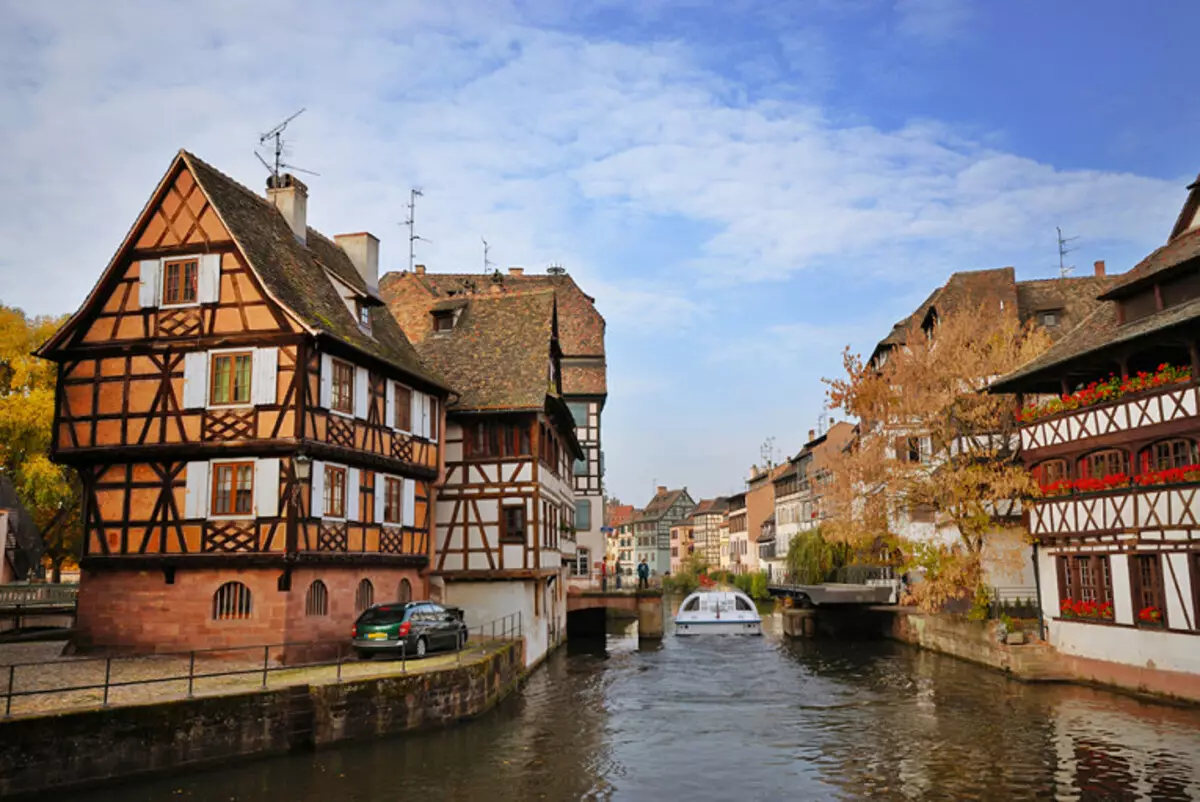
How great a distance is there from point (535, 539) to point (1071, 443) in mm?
16003

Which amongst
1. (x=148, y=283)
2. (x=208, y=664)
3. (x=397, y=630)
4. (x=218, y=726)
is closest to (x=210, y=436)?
(x=148, y=283)

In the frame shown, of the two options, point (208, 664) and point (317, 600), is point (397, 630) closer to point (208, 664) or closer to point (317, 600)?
point (317, 600)

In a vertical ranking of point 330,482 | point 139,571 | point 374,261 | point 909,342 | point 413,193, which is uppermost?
point 413,193

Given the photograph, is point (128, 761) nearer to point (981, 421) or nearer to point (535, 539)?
point (535, 539)

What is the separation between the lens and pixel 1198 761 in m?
17.6

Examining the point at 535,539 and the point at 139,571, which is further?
the point at 535,539

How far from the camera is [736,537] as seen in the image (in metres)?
118

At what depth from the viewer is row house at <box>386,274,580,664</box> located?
105 feet

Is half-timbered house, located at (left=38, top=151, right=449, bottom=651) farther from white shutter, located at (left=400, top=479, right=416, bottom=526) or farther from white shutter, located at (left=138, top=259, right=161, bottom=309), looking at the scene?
white shutter, located at (left=400, top=479, right=416, bottom=526)

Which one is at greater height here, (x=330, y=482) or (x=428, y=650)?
(x=330, y=482)

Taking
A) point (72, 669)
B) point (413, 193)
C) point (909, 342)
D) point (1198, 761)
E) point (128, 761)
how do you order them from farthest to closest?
point (413, 193), point (909, 342), point (72, 669), point (1198, 761), point (128, 761)

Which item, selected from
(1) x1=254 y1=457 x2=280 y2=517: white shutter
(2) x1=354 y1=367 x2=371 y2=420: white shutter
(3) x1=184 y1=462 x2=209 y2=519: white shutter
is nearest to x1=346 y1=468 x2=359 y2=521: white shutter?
(2) x1=354 y1=367 x2=371 y2=420: white shutter

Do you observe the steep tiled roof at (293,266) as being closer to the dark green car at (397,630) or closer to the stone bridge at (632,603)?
the dark green car at (397,630)

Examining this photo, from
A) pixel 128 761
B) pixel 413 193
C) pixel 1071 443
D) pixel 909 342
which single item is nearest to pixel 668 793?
pixel 128 761
